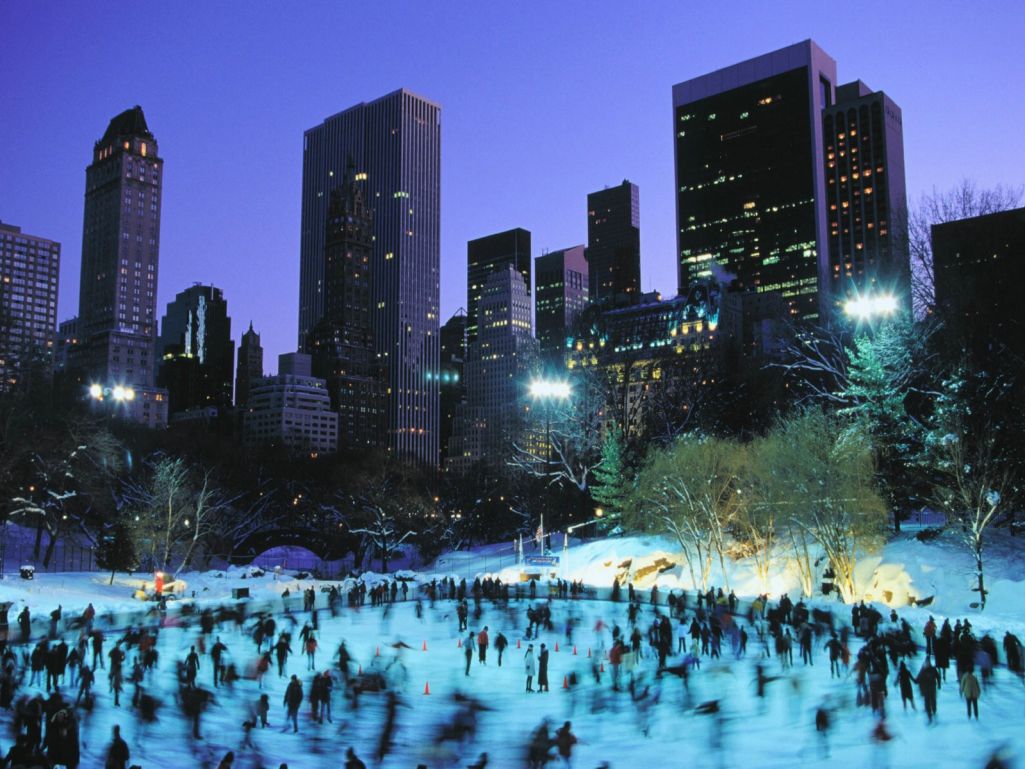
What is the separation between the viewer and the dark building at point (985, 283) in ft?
134

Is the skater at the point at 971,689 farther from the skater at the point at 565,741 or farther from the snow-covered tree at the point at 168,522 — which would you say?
the snow-covered tree at the point at 168,522

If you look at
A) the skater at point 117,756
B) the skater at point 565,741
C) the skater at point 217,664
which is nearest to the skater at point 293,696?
the skater at point 217,664

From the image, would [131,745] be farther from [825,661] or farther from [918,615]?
[918,615]

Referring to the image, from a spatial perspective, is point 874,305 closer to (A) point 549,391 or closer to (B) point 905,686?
(A) point 549,391

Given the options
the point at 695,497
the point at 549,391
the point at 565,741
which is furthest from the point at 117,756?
the point at 549,391

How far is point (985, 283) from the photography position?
41625 mm

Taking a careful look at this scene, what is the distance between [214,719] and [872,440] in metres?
33.5

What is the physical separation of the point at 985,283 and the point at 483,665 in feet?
93.7

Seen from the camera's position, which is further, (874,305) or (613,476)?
(613,476)

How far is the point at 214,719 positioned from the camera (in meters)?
20.6

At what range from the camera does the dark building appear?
4078cm

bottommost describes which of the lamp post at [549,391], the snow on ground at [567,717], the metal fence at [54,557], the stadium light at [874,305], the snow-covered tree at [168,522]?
the snow on ground at [567,717]

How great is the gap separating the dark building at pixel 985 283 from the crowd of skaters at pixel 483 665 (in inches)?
627

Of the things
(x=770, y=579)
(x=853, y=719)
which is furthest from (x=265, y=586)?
(x=853, y=719)
